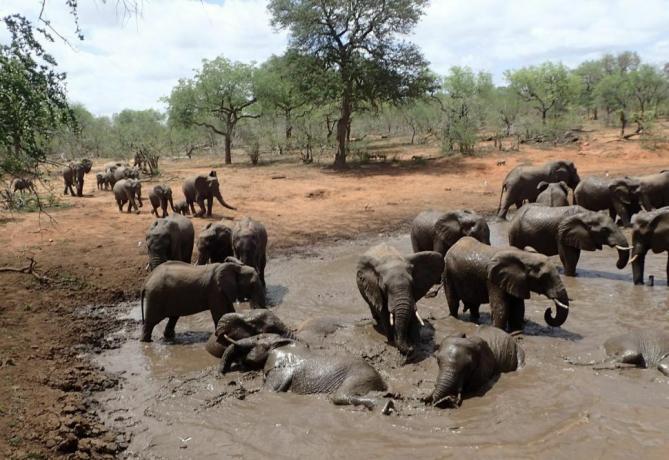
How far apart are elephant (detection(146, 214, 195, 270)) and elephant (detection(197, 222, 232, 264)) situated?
0.56 meters

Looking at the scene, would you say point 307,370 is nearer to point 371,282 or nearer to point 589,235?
point 371,282

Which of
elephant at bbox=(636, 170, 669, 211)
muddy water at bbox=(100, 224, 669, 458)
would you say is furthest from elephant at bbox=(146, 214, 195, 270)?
elephant at bbox=(636, 170, 669, 211)

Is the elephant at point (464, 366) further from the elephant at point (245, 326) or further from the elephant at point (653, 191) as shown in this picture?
the elephant at point (653, 191)

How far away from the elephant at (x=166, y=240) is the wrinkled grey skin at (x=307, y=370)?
15.4ft

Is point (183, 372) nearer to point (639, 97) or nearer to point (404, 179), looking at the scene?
point (404, 179)

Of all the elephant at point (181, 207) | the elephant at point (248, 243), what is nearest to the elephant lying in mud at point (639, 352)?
the elephant at point (248, 243)

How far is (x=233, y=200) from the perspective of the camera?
2294 centimetres

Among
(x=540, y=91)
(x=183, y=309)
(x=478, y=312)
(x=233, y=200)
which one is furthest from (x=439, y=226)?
(x=540, y=91)

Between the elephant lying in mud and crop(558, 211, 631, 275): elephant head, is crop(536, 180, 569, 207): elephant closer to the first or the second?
crop(558, 211, 631, 275): elephant head

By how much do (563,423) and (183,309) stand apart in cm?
590

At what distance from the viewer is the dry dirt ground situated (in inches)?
266

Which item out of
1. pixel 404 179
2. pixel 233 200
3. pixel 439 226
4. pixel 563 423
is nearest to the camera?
pixel 563 423

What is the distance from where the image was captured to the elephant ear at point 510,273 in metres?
8.45

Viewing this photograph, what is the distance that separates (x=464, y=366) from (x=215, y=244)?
699cm
